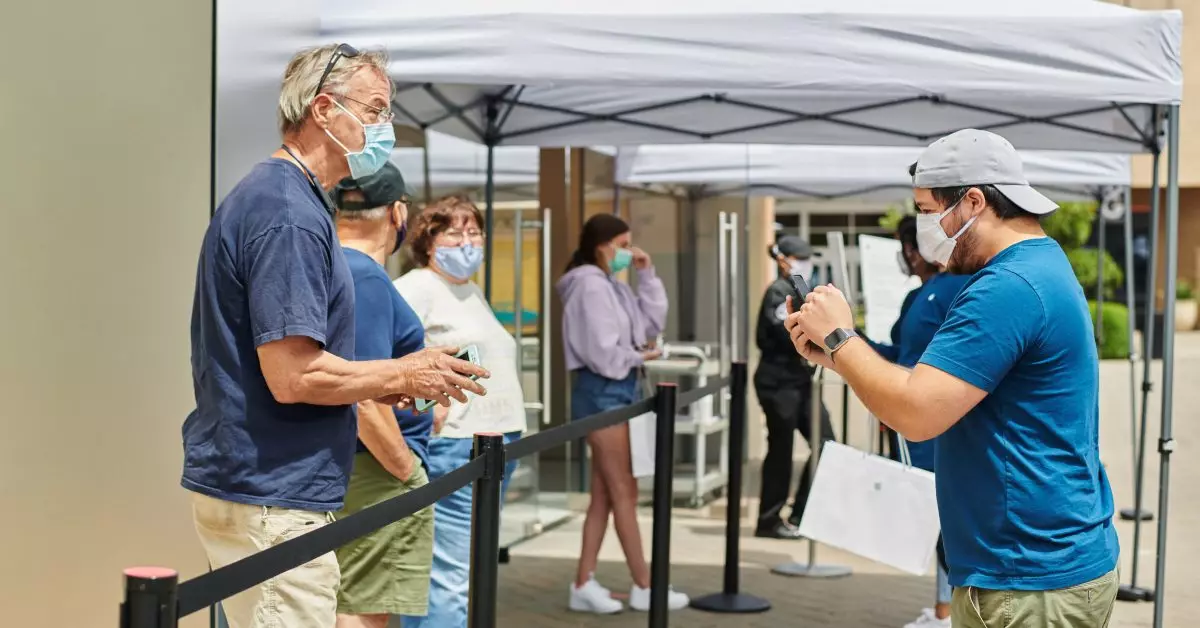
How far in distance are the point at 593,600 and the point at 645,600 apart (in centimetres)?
25

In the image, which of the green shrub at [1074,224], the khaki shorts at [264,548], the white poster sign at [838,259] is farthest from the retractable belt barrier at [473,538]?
the green shrub at [1074,224]

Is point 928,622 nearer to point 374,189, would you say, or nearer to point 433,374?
point 374,189

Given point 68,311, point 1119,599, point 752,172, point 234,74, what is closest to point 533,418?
point 752,172

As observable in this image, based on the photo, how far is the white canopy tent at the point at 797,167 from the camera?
32.1 feet

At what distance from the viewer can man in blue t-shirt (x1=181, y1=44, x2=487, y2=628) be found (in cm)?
262

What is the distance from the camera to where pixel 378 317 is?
3629mm

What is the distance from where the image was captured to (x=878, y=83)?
5215 mm

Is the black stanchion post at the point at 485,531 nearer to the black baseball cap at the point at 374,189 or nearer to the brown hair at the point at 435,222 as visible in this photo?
the black baseball cap at the point at 374,189

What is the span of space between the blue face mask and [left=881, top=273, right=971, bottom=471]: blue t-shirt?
1764mm

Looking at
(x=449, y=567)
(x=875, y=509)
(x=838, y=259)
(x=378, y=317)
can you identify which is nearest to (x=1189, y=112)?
(x=838, y=259)

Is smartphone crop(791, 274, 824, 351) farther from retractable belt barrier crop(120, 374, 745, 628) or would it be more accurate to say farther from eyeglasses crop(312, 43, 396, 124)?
eyeglasses crop(312, 43, 396, 124)

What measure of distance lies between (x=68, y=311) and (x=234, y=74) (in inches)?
42.3

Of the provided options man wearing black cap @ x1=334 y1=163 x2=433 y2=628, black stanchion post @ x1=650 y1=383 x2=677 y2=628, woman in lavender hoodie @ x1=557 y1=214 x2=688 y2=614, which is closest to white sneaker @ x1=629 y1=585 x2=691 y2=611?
woman in lavender hoodie @ x1=557 y1=214 x2=688 y2=614

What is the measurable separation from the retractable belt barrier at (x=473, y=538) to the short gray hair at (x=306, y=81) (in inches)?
33.3
